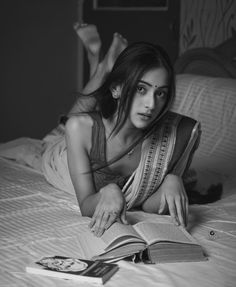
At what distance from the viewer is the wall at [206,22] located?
2.99 meters

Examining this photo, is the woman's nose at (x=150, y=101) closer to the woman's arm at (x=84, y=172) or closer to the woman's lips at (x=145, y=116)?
the woman's lips at (x=145, y=116)

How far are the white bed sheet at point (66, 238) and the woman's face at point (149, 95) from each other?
38cm

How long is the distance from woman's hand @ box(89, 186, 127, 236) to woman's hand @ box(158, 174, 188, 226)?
0.56 ft

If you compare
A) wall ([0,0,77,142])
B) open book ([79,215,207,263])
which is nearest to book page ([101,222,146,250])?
open book ([79,215,207,263])

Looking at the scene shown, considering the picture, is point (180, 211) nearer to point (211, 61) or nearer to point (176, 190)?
point (176, 190)

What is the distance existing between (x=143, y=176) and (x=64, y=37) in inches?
114

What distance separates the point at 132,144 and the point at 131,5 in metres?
2.03

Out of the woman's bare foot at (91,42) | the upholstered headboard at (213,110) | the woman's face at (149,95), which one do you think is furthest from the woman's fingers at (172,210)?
the woman's bare foot at (91,42)

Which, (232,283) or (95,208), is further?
(95,208)

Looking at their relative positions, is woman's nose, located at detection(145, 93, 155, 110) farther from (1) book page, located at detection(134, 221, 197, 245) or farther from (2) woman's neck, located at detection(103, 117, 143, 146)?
(1) book page, located at detection(134, 221, 197, 245)

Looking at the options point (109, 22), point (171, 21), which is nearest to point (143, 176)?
point (171, 21)

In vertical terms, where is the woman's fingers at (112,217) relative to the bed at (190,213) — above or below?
above

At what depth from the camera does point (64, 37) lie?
14.9 feet

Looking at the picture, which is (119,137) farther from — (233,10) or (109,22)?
(109,22)
